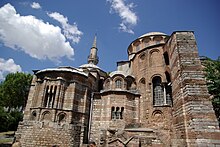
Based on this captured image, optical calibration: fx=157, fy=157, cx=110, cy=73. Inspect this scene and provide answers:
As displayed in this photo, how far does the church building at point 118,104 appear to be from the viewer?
12117mm

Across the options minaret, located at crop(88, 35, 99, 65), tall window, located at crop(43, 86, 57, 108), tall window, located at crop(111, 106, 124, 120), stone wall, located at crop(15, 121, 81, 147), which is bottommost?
stone wall, located at crop(15, 121, 81, 147)

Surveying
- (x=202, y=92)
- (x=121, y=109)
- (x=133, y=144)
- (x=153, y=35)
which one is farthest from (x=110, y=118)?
(x=153, y=35)

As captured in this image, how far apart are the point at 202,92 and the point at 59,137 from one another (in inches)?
493

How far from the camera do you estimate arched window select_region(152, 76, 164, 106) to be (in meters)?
16.2

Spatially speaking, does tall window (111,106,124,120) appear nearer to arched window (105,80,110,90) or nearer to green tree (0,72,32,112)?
arched window (105,80,110,90)

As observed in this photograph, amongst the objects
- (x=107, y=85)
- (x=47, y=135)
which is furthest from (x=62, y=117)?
(x=107, y=85)

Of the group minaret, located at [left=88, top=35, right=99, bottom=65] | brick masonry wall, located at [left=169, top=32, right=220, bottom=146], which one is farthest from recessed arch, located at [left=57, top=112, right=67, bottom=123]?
minaret, located at [left=88, top=35, right=99, bottom=65]

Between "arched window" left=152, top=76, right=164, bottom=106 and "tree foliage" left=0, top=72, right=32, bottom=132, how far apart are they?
24043mm

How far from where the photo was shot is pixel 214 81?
1266cm

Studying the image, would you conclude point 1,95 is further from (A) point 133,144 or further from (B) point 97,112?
(A) point 133,144

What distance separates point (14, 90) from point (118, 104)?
21.7 meters

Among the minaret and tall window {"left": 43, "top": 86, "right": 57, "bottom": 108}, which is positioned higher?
the minaret

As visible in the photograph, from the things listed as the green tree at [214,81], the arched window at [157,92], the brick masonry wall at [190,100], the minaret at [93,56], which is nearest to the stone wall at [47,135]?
the arched window at [157,92]

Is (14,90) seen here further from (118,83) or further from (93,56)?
(118,83)
